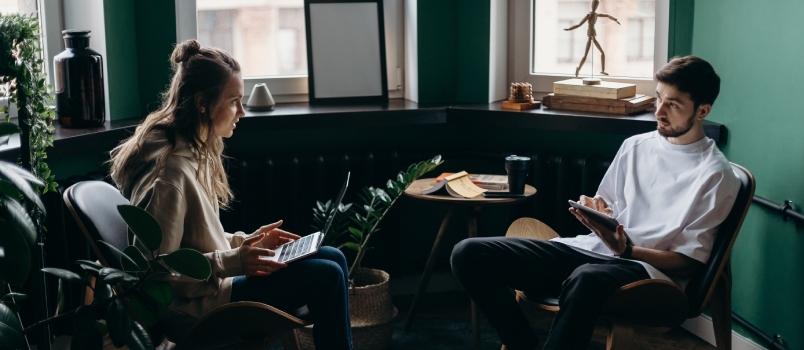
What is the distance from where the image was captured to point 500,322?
272 cm

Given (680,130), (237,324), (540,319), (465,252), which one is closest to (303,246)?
(237,324)

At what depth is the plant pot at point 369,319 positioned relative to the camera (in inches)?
129

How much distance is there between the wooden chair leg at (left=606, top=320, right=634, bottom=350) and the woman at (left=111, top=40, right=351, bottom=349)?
76 centimetres

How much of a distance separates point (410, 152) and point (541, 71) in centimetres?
69

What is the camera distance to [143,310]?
1.66 m

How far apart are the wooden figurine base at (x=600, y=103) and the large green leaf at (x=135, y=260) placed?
2197 mm

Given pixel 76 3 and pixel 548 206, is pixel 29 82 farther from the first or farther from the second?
pixel 548 206

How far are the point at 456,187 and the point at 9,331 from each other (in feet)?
6.40

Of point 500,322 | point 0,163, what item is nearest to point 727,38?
point 500,322

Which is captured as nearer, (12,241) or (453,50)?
(12,241)

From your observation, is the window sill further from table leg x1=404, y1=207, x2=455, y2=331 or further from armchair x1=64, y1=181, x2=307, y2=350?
armchair x1=64, y1=181, x2=307, y2=350

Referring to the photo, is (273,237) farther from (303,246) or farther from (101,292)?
(101,292)

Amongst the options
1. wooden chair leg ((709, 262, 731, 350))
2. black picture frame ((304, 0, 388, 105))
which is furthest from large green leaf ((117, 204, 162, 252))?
black picture frame ((304, 0, 388, 105))

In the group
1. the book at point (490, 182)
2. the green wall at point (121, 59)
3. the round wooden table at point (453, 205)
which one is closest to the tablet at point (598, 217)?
the round wooden table at point (453, 205)
